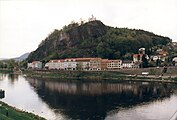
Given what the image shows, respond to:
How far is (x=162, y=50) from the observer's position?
258 feet

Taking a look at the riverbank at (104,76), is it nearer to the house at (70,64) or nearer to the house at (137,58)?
the house at (70,64)

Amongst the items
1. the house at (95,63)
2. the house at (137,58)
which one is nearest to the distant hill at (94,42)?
the house at (137,58)

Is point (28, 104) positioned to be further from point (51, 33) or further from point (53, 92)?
point (51, 33)

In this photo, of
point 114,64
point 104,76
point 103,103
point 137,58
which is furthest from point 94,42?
point 103,103

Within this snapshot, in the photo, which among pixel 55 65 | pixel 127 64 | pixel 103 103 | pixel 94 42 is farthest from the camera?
pixel 94 42

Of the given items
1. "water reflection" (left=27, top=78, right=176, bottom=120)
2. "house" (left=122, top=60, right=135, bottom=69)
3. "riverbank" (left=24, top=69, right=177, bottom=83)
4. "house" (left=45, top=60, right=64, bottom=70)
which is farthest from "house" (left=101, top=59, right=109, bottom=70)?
"water reflection" (left=27, top=78, right=176, bottom=120)

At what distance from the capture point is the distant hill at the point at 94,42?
254 feet

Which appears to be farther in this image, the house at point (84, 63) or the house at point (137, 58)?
the house at point (84, 63)

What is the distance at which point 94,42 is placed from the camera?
274 feet

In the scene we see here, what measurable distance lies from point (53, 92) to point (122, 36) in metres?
44.1

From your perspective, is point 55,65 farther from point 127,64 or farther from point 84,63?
point 127,64

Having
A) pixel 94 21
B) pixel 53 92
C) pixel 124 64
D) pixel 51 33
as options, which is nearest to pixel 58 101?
pixel 53 92

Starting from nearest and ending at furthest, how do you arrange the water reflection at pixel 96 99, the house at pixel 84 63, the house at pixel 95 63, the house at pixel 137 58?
the water reflection at pixel 96 99
the house at pixel 137 58
the house at pixel 95 63
the house at pixel 84 63

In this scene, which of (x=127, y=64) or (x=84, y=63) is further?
(x=84, y=63)
